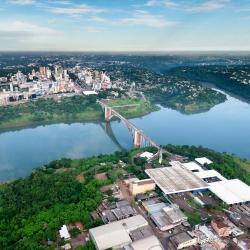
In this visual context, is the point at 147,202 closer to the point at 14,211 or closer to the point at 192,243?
the point at 192,243

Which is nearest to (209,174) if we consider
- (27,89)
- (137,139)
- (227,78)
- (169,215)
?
(169,215)

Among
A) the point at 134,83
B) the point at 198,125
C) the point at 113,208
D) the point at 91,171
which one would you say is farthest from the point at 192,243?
the point at 134,83

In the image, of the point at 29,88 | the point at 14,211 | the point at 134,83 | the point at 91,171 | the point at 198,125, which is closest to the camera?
the point at 14,211

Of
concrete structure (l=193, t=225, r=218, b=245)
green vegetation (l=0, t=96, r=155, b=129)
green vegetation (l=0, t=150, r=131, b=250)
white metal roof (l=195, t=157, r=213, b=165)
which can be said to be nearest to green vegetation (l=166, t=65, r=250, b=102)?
green vegetation (l=0, t=96, r=155, b=129)

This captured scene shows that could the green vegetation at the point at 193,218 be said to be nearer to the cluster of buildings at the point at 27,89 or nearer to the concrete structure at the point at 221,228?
the concrete structure at the point at 221,228

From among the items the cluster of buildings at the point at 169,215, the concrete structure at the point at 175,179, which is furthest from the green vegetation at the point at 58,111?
the cluster of buildings at the point at 169,215

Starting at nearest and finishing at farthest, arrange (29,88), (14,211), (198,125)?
(14,211), (198,125), (29,88)
